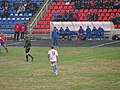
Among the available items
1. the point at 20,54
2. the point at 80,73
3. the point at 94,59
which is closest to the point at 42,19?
the point at 20,54

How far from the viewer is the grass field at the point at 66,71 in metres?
22.6

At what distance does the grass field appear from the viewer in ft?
74.2

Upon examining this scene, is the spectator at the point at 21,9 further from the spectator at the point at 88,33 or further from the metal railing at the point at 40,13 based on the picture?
the spectator at the point at 88,33

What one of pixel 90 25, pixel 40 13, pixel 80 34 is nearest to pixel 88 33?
pixel 80 34

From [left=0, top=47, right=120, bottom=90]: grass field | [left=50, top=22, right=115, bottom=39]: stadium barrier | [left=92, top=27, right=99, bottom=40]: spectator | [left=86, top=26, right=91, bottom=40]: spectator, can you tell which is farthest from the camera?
[left=50, top=22, right=115, bottom=39]: stadium barrier

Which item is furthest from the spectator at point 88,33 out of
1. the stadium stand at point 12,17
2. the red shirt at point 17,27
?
the stadium stand at point 12,17

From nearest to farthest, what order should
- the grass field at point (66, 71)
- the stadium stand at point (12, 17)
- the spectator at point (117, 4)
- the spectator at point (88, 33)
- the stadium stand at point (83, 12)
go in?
the grass field at point (66, 71), the spectator at point (88, 33), the stadium stand at point (83, 12), the spectator at point (117, 4), the stadium stand at point (12, 17)

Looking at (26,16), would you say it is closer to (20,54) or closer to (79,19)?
(79,19)

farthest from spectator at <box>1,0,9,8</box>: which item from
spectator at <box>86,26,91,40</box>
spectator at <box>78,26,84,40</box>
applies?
spectator at <box>86,26,91,40</box>

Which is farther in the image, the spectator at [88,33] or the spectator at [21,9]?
the spectator at [21,9]

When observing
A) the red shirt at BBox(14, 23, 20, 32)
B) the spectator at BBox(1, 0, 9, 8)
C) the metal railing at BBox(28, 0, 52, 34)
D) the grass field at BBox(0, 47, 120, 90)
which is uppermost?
the spectator at BBox(1, 0, 9, 8)

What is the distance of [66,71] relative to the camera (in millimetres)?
→ 27781

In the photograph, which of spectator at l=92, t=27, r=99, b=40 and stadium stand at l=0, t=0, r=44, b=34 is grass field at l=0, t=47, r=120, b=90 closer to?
spectator at l=92, t=27, r=99, b=40

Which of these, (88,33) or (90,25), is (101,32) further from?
(90,25)
